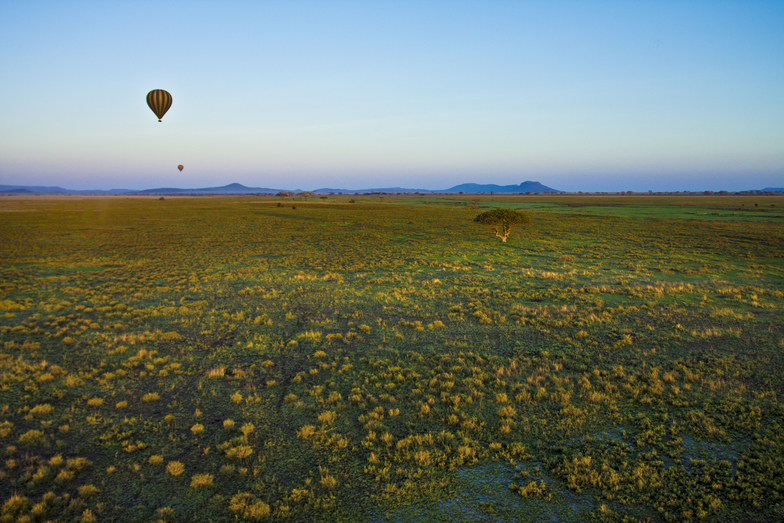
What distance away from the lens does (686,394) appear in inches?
384

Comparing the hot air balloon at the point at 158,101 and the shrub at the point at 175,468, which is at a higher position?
the hot air balloon at the point at 158,101

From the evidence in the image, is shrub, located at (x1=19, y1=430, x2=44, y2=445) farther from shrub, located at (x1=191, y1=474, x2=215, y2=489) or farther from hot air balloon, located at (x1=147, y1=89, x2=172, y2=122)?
hot air balloon, located at (x1=147, y1=89, x2=172, y2=122)

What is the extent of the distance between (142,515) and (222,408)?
10.6 ft

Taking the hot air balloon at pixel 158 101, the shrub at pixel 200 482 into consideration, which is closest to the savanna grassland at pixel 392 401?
the shrub at pixel 200 482

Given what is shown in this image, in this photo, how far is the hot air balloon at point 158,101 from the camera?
38.2 meters

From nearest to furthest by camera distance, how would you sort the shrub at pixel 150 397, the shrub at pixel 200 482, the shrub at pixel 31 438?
the shrub at pixel 200 482
the shrub at pixel 31 438
the shrub at pixel 150 397

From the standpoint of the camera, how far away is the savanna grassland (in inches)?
255

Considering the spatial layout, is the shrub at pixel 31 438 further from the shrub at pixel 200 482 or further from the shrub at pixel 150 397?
the shrub at pixel 200 482

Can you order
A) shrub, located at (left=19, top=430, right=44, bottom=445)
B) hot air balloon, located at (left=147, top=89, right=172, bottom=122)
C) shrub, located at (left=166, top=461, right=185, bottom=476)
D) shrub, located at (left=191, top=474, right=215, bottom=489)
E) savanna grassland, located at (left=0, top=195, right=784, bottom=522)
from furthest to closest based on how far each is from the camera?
1. hot air balloon, located at (left=147, top=89, right=172, bottom=122)
2. shrub, located at (left=19, top=430, right=44, bottom=445)
3. shrub, located at (left=166, top=461, right=185, bottom=476)
4. shrub, located at (left=191, top=474, right=215, bottom=489)
5. savanna grassland, located at (left=0, top=195, right=784, bottom=522)

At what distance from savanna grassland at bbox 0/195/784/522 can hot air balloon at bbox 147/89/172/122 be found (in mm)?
23000

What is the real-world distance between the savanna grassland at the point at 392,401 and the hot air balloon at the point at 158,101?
23000 mm

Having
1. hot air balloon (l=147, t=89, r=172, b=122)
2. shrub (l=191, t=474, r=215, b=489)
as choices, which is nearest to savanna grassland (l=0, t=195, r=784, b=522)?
shrub (l=191, t=474, r=215, b=489)

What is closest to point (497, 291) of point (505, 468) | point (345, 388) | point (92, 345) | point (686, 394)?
point (686, 394)

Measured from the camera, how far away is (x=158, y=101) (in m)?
38.3
